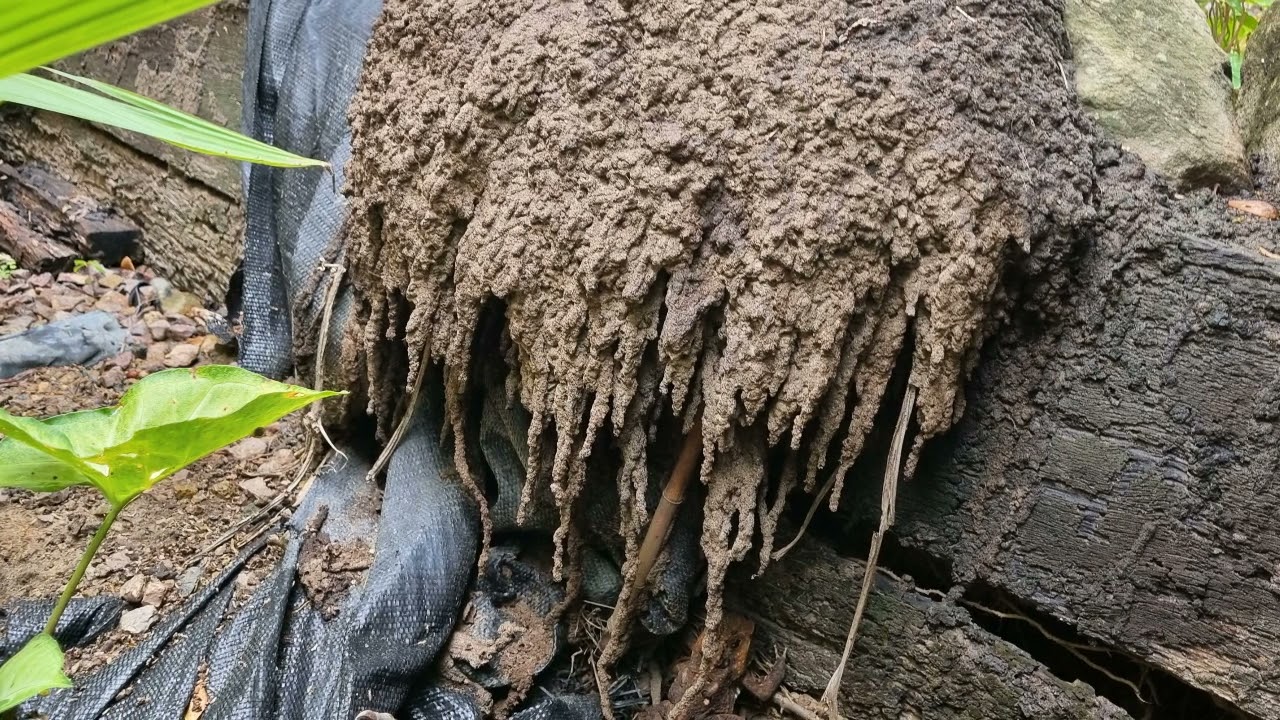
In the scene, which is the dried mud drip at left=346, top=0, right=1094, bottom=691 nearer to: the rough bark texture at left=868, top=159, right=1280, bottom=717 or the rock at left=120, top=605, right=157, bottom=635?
the rough bark texture at left=868, top=159, right=1280, bottom=717

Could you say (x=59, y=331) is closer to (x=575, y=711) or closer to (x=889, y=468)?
(x=575, y=711)

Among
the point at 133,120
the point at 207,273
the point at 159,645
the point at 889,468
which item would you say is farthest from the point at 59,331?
the point at 889,468

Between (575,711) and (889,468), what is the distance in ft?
2.75

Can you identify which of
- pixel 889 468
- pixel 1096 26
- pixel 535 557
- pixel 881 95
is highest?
pixel 1096 26

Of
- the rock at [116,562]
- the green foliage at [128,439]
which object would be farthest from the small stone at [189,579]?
the green foliage at [128,439]

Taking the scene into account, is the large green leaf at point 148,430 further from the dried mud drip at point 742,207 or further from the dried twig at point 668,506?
the dried twig at point 668,506

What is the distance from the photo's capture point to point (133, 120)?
0.86m

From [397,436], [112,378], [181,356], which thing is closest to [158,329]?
[181,356]

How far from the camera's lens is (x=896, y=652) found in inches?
62.9

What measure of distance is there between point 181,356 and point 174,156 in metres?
0.85

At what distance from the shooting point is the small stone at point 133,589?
193 centimetres

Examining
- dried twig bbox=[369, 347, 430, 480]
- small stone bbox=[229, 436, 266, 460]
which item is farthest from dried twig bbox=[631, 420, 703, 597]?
small stone bbox=[229, 436, 266, 460]

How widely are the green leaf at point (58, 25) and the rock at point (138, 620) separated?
5.97 feet

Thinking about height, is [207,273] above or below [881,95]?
below
